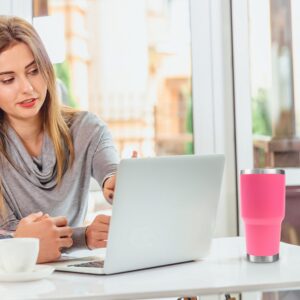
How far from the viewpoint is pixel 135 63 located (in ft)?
8.97

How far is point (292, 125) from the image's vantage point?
2705 mm

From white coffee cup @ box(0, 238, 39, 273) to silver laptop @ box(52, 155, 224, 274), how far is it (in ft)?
0.28

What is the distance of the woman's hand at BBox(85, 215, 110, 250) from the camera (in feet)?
4.95

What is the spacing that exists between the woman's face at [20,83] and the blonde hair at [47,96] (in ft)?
0.06

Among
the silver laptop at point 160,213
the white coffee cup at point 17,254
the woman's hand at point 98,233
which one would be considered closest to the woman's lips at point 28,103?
the woman's hand at point 98,233

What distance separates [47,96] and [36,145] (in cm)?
14

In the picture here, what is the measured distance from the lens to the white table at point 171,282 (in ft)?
3.49

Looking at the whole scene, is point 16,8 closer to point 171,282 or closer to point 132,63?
point 132,63

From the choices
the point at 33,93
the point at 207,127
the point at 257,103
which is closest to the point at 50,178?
the point at 33,93

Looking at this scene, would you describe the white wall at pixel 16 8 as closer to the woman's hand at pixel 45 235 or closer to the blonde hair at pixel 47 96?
the blonde hair at pixel 47 96

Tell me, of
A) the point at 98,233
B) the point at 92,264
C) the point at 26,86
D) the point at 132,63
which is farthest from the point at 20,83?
the point at 132,63

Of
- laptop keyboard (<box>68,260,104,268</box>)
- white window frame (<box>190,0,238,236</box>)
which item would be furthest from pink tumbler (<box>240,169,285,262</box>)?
white window frame (<box>190,0,238,236</box>)

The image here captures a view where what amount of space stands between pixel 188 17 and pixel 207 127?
446 mm

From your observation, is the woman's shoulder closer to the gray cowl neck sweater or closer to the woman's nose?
the gray cowl neck sweater
